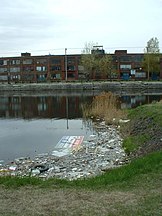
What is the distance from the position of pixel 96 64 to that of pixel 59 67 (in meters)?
18.0

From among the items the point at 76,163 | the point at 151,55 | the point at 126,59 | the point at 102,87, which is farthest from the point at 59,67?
the point at 76,163

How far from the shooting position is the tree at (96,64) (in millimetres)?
104250

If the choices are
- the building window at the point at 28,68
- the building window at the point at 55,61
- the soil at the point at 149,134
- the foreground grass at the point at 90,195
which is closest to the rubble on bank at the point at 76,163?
the soil at the point at 149,134

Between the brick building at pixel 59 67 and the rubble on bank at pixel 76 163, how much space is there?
91348 mm

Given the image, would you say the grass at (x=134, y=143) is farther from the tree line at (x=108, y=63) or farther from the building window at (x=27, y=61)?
the building window at (x=27, y=61)

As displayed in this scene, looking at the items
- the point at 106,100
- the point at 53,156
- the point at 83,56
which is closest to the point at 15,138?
the point at 53,156

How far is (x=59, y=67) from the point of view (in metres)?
117

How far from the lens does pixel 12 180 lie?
910 centimetres

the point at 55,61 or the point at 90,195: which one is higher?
the point at 55,61

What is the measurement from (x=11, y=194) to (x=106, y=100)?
24819 mm

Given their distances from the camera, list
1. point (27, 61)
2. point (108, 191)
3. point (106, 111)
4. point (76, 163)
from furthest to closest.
A: point (27, 61)
point (106, 111)
point (76, 163)
point (108, 191)

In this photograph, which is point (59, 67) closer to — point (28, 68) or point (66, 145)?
point (28, 68)

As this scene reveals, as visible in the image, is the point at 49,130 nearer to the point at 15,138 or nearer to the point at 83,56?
the point at 15,138

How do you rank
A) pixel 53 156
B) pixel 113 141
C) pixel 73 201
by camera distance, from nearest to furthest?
pixel 73 201, pixel 53 156, pixel 113 141
